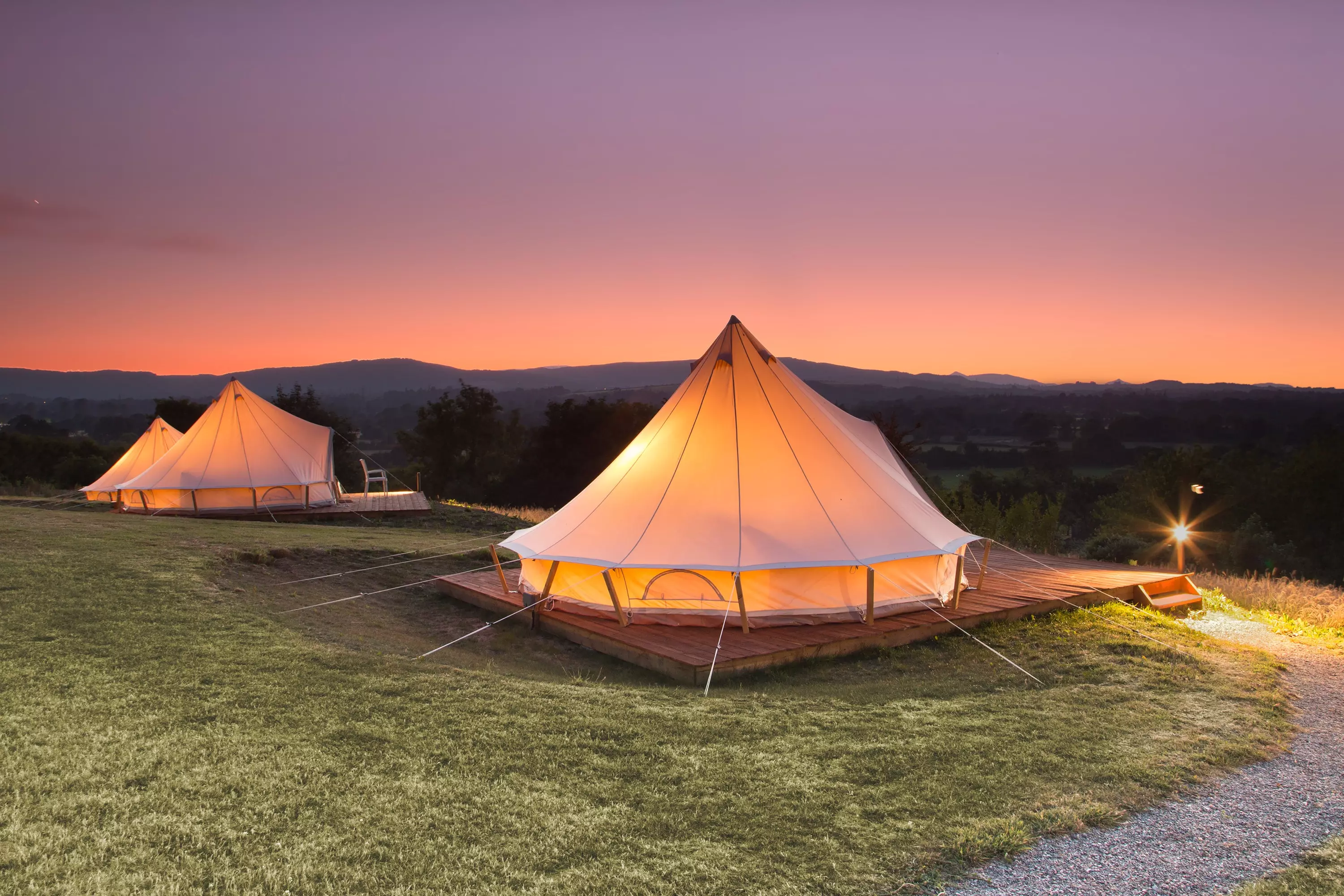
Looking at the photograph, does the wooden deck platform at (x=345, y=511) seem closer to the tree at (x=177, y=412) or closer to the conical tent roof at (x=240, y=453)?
the conical tent roof at (x=240, y=453)

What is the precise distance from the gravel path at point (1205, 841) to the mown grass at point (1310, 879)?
0.04 meters

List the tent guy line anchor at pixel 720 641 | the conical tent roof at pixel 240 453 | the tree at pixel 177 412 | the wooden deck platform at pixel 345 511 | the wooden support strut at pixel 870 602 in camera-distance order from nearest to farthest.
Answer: the tent guy line anchor at pixel 720 641, the wooden support strut at pixel 870 602, the wooden deck platform at pixel 345 511, the conical tent roof at pixel 240 453, the tree at pixel 177 412

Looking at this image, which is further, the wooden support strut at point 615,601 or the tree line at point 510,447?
the tree line at point 510,447

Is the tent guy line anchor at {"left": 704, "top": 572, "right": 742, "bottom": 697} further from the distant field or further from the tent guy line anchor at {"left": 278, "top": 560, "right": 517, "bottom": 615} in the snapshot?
the distant field

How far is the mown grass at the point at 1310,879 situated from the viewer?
263 centimetres

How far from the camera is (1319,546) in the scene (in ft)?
101

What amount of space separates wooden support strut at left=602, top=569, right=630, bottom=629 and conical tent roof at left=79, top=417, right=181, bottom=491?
15996 millimetres

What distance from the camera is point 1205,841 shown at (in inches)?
118

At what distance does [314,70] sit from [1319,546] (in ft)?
127

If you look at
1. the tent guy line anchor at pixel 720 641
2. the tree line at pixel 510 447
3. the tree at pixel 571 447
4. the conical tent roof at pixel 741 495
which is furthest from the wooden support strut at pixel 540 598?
the tree at pixel 571 447

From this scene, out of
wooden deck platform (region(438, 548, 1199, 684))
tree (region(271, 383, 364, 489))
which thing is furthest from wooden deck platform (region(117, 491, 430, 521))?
tree (region(271, 383, 364, 489))

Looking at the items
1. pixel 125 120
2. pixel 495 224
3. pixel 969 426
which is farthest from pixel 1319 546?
pixel 125 120

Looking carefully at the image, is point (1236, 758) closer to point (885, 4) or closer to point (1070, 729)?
point (1070, 729)

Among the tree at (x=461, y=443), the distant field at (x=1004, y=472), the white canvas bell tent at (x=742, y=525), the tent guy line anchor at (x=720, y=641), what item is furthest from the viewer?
the tree at (x=461, y=443)
